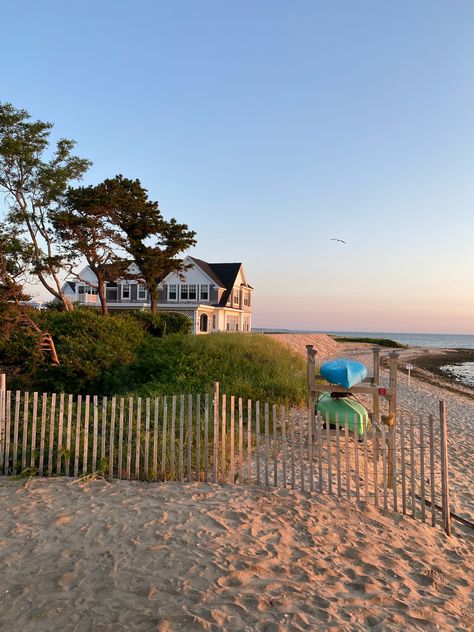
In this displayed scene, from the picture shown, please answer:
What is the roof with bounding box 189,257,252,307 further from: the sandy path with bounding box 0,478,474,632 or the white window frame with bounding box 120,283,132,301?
the sandy path with bounding box 0,478,474,632

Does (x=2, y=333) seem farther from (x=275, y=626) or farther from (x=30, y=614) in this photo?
(x=275, y=626)

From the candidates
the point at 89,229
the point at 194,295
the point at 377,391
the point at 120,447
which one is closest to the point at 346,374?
the point at 377,391

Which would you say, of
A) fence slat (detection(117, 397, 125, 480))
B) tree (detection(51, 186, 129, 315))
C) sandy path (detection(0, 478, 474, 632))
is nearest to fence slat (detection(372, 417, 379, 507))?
sandy path (detection(0, 478, 474, 632))

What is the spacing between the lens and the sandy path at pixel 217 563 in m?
3.79

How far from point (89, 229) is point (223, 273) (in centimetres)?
2370

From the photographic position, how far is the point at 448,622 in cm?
400

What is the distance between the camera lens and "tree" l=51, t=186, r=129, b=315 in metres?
26.5

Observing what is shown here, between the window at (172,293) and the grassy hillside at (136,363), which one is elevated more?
the window at (172,293)

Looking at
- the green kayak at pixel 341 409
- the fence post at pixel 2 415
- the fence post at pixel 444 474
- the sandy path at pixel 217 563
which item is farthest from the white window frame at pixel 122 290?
the fence post at pixel 444 474

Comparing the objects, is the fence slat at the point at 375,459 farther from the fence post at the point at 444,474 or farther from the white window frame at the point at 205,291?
the white window frame at the point at 205,291

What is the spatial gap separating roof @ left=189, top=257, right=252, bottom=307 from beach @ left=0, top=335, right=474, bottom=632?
129 ft

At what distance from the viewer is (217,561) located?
4.66 m

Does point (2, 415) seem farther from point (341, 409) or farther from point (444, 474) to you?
point (444, 474)

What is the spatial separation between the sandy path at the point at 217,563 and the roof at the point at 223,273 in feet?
129
